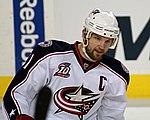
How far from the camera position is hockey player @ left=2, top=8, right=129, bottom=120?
185cm

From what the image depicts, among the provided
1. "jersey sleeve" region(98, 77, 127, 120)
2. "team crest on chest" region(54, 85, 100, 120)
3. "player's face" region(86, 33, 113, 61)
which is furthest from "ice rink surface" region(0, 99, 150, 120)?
"player's face" region(86, 33, 113, 61)

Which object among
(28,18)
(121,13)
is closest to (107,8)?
(121,13)

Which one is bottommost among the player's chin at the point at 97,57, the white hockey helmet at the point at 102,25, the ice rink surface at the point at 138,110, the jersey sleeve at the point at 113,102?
the ice rink surface at the point at 138,110

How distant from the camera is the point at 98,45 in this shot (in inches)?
72.6

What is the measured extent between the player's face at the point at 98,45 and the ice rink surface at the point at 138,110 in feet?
5.03

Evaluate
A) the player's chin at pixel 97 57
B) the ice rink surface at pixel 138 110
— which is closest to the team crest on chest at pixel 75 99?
the player's chin at pixel 97 57

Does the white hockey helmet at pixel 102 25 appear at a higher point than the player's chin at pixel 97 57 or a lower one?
higher

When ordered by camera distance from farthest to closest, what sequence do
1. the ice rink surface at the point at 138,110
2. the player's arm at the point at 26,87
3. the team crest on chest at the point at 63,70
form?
the ice rink surface at the point at 138,110, the team crest on chest at the point at 63,70, the player's arm at the point at 26,87

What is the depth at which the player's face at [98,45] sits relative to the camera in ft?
6.05

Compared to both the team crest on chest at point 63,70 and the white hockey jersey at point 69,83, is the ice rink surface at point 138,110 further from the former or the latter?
the team crest on chest at point 63,70

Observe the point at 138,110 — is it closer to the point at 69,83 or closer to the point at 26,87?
the point at 69,83

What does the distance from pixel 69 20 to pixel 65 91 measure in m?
1.99

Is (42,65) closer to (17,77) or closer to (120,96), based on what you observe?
(17,77)

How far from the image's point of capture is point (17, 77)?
1.87 meters
